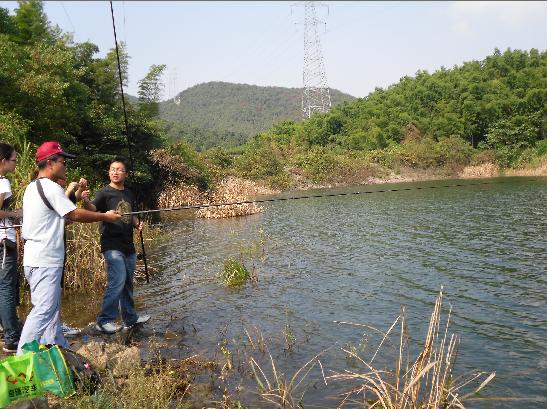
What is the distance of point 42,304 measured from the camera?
14.1ft

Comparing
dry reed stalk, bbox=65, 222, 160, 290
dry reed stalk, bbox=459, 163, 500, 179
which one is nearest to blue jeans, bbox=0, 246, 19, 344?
dry reed stalk, bbox=65, 222, 160, 290

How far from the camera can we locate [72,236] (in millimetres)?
9062

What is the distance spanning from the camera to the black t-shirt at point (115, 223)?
587 cm

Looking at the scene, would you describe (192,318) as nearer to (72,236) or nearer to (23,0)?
(72,236)

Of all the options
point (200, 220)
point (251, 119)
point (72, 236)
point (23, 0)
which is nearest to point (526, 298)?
point (72, 236)

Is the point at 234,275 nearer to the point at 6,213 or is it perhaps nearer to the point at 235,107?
the point at 6,213

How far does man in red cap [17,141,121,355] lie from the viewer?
423cm

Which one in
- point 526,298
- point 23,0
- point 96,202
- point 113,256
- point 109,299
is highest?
point 23,0

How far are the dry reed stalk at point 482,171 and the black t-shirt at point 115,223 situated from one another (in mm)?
49553

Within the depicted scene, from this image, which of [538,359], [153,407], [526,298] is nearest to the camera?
[153,407]

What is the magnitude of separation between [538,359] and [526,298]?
9.22 feet

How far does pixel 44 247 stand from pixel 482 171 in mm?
51906

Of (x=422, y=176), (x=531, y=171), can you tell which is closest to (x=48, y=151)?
(x=531, y=171)

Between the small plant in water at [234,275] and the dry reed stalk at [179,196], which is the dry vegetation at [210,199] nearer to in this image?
the dry reed stalk at [179,196]
